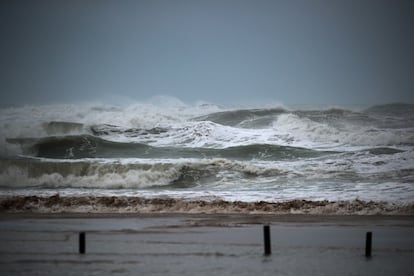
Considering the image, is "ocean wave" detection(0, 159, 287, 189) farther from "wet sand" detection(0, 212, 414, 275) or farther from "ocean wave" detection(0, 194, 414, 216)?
"wet sand" detection(0, 212, 414, 275)

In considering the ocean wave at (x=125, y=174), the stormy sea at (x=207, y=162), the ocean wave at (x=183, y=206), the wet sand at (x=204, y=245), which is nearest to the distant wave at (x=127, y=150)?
the stormy sea at (x=207, y=162)

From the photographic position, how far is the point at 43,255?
30.1 feet

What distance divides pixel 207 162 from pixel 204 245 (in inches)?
534

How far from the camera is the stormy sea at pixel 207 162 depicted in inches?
650

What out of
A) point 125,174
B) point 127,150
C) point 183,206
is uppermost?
point 127,150

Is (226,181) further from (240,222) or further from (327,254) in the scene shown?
(327,254)

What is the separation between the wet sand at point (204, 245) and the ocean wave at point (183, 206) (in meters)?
0.92

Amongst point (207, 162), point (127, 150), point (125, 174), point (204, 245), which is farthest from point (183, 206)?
point (127, 150)

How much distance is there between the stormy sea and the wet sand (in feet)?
A: 6.59

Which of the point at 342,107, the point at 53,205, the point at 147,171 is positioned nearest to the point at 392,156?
the point at 147,171

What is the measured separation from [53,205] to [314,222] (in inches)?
286

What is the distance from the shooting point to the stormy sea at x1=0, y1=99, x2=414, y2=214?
16500 millimetres

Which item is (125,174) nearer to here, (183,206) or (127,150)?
(183,206)

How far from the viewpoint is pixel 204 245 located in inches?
401
